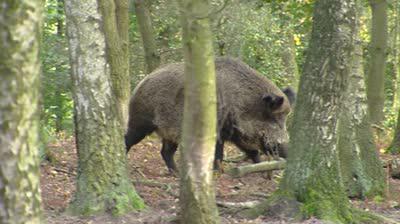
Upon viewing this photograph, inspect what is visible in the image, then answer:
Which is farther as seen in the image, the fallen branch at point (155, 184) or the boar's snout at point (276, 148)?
the boar's snout at point (276, 148)

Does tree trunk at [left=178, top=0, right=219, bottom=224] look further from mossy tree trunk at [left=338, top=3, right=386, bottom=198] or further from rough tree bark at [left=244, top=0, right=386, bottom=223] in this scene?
mossy tree trunk at [left=338, top=3, right=386, bottom=198]

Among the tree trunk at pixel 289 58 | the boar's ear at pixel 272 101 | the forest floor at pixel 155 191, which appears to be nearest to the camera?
the forest floor at pixel 155 191

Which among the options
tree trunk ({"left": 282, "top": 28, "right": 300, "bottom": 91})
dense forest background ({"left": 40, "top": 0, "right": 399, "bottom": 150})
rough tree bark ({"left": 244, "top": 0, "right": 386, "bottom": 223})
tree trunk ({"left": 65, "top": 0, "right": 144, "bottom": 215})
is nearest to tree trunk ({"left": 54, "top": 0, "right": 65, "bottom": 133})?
dense forest background ({"left": 40, "top": 0, "right": 399, "bottom": 150})

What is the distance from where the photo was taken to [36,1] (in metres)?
3.94

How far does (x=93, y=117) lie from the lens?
326 inches

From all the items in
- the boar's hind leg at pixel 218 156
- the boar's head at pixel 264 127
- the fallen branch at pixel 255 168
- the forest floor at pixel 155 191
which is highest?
the boar's head at pixel 264 127

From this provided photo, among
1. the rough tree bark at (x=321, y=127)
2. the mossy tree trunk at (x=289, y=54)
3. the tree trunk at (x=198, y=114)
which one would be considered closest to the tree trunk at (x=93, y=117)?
the rough tree bark at (x=321, y=127)

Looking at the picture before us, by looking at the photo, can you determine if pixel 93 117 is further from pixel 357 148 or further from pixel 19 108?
pixel 19 108

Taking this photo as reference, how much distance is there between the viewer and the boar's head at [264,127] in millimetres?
13523

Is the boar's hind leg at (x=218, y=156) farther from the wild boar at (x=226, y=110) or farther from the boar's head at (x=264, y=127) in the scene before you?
the boar's head at (x=264, y=127)

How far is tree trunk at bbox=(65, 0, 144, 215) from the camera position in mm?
8266

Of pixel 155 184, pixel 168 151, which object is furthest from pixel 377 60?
pixel 155 184

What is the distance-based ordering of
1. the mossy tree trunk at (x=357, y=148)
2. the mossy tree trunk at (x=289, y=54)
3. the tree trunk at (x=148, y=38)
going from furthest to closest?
the mossy tree trunk at (x=289, y=54)
the tree trunk at (x=148, y=38)
the mossy tree trunk at (x=357, y=148)

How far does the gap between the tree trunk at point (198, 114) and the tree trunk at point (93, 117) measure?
1.86 m
